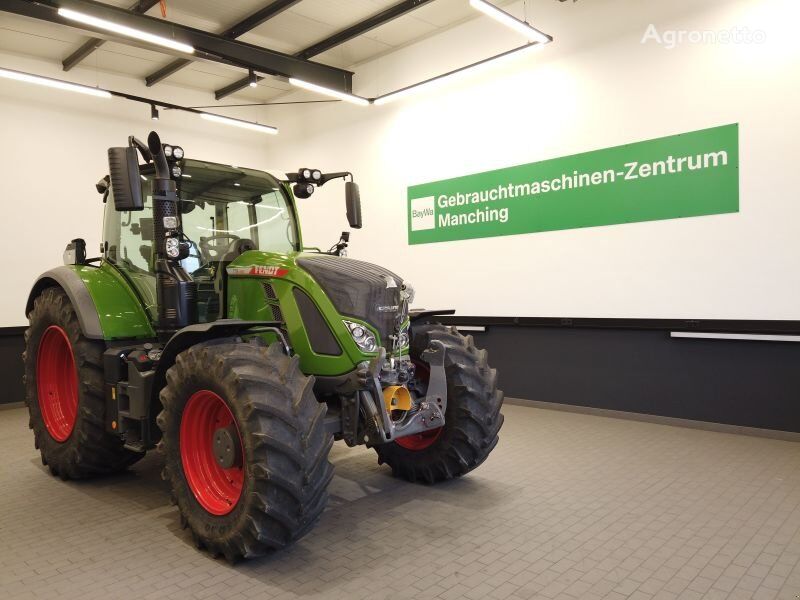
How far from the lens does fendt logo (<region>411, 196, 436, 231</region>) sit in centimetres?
748

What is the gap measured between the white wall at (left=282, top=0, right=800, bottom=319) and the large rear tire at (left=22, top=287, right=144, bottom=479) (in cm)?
431

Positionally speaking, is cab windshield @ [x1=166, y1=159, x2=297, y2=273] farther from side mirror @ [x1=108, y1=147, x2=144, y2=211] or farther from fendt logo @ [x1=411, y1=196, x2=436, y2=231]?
fendt logo @ [x1=411, y1=196, x2=436, y2=231]

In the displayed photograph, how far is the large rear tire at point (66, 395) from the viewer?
3.83 m

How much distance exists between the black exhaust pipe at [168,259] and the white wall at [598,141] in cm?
402

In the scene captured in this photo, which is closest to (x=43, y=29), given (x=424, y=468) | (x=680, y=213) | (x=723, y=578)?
(x=424, y=468)

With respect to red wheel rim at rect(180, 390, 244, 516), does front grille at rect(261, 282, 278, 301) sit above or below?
above

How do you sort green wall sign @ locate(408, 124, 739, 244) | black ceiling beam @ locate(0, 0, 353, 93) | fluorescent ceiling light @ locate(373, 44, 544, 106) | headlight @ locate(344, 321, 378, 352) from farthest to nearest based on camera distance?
1. black ceiling beam @ locate(0, 0, 353, 93)
2. fluorescent ceiling light @ locate(373, 44, 544, 106)
3. green wall sign @ locate(408, 124, 739, 244)
4. headlight @ locate(344, 321, 378, 352)

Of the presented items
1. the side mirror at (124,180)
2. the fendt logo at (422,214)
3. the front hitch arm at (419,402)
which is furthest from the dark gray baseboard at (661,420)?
the side mirror at (124,180)

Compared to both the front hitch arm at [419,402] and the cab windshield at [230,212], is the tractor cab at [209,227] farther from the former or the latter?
the front hitch arm at [419,402]

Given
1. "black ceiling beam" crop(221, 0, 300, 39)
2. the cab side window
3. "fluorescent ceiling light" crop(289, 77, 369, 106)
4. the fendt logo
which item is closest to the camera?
the cab side window

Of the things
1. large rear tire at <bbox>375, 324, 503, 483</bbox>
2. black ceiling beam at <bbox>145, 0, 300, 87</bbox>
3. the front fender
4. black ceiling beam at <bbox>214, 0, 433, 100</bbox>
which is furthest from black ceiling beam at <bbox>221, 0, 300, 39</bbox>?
large rear tire at <bbox>375, 324, 503, 483</bbox>

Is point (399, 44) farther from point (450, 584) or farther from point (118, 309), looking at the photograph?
point (450, 584)

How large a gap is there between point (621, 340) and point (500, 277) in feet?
5.19

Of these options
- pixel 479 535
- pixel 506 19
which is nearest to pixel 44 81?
pixel 506 19
